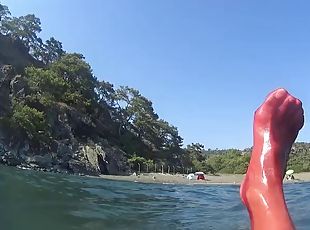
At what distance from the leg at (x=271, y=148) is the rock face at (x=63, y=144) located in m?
16.7

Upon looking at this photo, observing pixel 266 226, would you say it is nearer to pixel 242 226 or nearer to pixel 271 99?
pixel 271 99

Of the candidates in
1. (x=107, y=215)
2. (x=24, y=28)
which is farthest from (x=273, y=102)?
(x=24, y=28)

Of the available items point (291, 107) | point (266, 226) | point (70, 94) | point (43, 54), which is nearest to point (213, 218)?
point (291, 107)

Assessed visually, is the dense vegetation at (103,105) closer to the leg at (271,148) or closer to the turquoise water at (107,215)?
the turquoise water at (107,215)

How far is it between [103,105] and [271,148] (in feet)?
104

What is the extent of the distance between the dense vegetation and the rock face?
1.48ft

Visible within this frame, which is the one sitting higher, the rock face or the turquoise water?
the rock face

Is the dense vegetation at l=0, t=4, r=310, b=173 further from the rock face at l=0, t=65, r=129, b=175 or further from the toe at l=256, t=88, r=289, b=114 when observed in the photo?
the toe at l=256, t=88, r=289, b=114

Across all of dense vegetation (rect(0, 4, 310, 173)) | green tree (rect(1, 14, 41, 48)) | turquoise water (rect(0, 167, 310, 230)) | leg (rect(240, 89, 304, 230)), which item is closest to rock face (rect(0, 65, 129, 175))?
dense vegetation (rect(0, 4, 310, 173))

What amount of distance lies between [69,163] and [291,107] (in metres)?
19.8

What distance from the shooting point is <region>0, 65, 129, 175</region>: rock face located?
1989 cm

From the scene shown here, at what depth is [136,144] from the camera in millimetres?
30578

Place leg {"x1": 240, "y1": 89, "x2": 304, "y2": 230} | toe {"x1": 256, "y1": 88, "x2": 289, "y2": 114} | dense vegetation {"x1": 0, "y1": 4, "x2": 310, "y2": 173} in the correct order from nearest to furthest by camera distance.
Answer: leg {"x1": 240, "y1": 89, "x2": 304, "y2": 230} < toe {"x1": 256, "y1": 88, "x2": 289, "y2": 114} < dense vegetation {"x1": 0, "y1": 4, "x2": 310, "y2": 173}

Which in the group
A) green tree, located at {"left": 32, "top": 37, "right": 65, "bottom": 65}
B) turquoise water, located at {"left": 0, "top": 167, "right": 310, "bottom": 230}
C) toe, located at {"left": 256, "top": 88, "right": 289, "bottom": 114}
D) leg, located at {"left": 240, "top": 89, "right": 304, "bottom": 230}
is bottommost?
turquoise water, located at {"left": 0, "top": 167, "right": 310, "bottom": 230}
